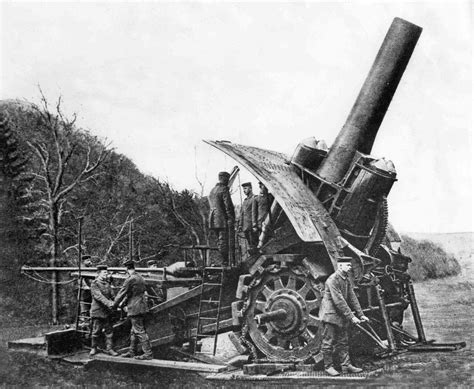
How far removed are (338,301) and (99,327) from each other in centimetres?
414

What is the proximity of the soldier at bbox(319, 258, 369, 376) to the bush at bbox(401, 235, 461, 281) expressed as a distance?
15.5 meters

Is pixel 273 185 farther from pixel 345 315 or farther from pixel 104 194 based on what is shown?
pixel 104 194

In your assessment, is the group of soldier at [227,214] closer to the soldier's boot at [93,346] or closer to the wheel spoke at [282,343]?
the wheel spoke at [282,343]

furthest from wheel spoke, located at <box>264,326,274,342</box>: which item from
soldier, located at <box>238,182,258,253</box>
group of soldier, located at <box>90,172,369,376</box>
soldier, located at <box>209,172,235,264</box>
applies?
soldier, located at <box>238,182,258,253</box>

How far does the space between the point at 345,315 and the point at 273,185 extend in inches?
80.8

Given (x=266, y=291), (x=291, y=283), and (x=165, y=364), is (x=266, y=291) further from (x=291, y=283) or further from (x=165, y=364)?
(x=165, y=364)

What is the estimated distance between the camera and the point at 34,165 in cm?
2750

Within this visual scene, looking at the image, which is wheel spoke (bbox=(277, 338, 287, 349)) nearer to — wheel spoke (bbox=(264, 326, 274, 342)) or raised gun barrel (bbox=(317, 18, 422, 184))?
wheel spoke (bbox=(264, 326, 274, 342))

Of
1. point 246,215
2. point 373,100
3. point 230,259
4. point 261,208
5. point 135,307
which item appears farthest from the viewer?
point 246,215

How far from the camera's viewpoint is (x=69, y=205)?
26016 mm

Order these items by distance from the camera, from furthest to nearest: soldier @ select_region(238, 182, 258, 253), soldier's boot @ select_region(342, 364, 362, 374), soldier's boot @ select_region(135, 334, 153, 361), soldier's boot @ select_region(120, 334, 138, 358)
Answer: soldier @ select_region(238, 182, 258, 253)
soldier's boot @ select_region(120, 334, 138, 358)
soldier's boot @ select_region(135, 334, 153, 361)
soldier's boot @ select_region(342, 364, 362, 374)

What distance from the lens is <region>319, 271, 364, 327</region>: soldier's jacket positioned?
6.94m

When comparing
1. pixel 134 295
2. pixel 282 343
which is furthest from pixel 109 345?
pixel 282 343

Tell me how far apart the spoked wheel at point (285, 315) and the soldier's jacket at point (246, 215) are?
1.50 metres
